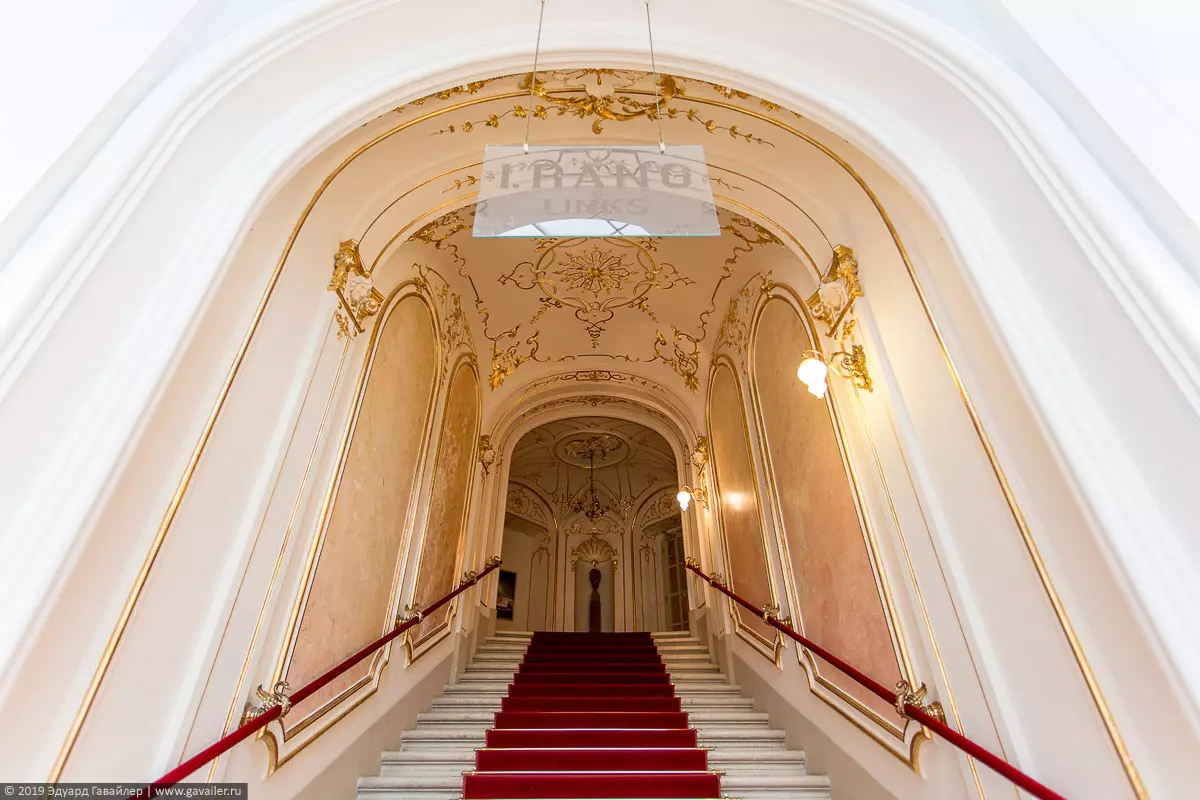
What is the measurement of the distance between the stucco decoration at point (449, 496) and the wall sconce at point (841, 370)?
2890mm

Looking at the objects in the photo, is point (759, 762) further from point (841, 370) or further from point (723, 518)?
point (723, 518)

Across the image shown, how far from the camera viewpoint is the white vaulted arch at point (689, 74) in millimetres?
1172

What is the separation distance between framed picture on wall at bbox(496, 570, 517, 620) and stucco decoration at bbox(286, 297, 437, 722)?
784 cm

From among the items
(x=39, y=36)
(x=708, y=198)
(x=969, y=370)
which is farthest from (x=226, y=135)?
(x=969, y=370)

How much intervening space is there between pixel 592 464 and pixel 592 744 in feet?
26.4

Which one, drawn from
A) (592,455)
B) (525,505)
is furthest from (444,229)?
(525,505)

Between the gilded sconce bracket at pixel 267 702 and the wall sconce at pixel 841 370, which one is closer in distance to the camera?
the gilded sconce bracket at pixel 267 702

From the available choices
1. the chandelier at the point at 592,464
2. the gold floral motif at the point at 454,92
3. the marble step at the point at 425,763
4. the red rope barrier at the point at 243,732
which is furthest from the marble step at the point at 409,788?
the chandelier at the point at 592,464

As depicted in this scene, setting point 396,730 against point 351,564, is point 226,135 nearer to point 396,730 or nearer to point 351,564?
point 351,564

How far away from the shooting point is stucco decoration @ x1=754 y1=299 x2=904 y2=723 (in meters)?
2.65

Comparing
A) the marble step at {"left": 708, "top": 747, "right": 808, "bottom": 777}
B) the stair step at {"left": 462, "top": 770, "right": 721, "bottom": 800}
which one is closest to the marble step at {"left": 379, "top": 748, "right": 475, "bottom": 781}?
the stair step at {"left": 462, "top": 770, "right": 721, "bottom": 800}

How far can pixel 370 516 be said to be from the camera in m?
3.18

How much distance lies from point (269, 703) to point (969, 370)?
2874 millimetres

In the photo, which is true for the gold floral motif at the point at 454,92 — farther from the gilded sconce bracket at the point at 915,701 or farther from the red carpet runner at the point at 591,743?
the red carpet runner at the point at 591,743
